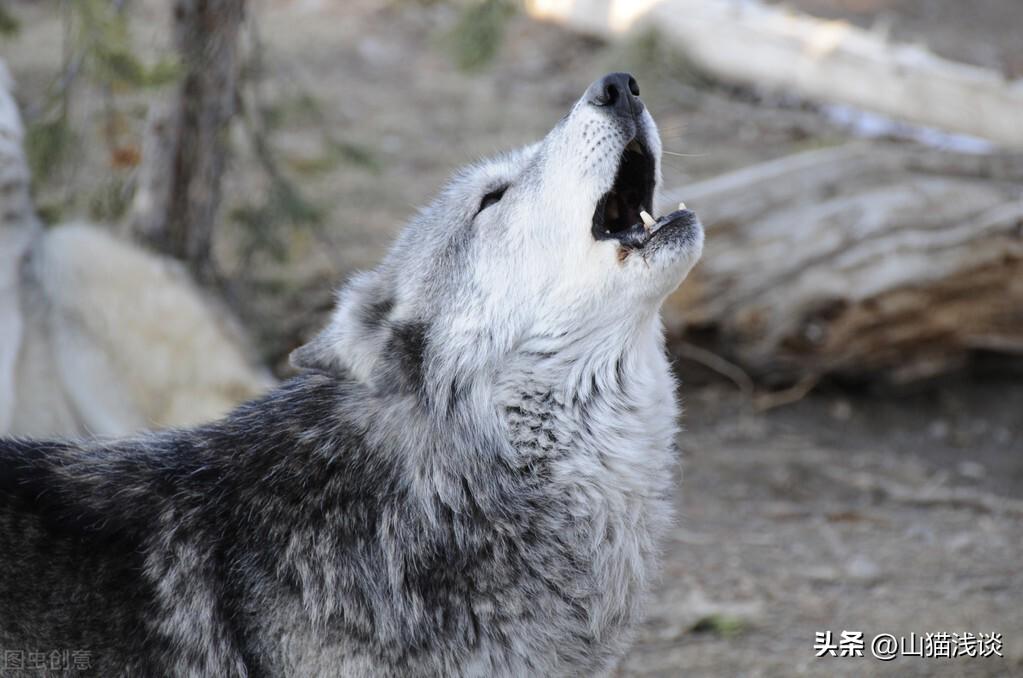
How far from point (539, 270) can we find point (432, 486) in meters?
0.74

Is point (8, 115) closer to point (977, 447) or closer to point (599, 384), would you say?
point (599, 384)

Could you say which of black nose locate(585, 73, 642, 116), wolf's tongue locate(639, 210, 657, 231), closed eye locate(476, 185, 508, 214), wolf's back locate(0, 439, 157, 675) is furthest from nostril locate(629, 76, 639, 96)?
wolf's back locate(0, 439, 157, 675)

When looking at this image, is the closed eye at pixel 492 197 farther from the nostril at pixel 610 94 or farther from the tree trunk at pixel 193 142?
the tree trunk at pixel 193 142

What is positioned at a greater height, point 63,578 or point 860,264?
point 860,264

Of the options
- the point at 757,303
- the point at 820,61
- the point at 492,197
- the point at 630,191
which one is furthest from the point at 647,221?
the point at 820,61

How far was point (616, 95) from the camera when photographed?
3.38m

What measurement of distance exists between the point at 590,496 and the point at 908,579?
2407 millimetres

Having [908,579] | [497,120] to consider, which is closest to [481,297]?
[908,579]

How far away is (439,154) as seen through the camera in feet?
32.1

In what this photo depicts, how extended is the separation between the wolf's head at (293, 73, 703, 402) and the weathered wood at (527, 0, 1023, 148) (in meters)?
6.22

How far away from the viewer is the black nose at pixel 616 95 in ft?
11.0

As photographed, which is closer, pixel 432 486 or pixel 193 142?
pixel 432 486

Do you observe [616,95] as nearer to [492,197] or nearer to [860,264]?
[492,197]

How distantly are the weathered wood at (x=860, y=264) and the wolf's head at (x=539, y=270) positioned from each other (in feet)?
10.0
